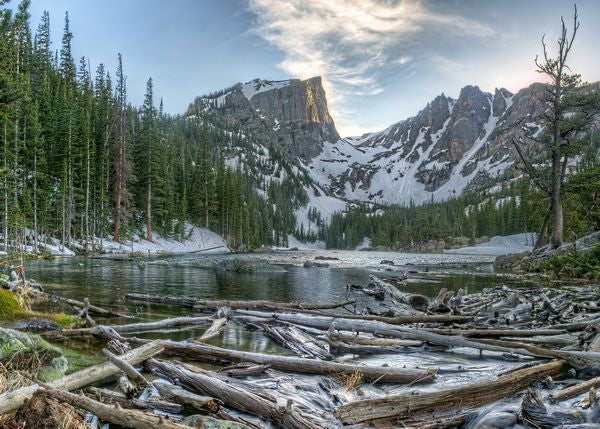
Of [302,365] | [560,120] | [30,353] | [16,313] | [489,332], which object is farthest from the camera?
[560,120]

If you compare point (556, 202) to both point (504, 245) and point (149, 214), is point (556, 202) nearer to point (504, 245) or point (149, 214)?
point (149, 214)

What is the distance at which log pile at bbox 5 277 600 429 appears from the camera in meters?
4.69

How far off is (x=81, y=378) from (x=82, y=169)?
52092 mm

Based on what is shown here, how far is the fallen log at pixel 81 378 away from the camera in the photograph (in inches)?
167

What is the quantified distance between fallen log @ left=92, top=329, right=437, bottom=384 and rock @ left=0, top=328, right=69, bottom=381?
1.72 meters

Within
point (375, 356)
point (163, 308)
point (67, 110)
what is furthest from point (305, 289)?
point (67, 110)

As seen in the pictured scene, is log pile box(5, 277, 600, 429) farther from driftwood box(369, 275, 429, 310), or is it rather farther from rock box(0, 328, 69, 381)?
driftwood box(369, 275, 429, 310)

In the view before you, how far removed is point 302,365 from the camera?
22.7ft

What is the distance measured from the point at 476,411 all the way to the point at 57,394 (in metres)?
4.93

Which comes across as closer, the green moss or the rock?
the rock

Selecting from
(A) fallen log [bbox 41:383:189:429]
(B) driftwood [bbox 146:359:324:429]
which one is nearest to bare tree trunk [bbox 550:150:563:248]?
(B) driftwood [bbox 146:359:324:429]

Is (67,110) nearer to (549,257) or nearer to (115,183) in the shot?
(115,183)

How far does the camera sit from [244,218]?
91.3m

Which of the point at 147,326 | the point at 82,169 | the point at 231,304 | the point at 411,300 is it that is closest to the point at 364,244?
the point at 82,169
